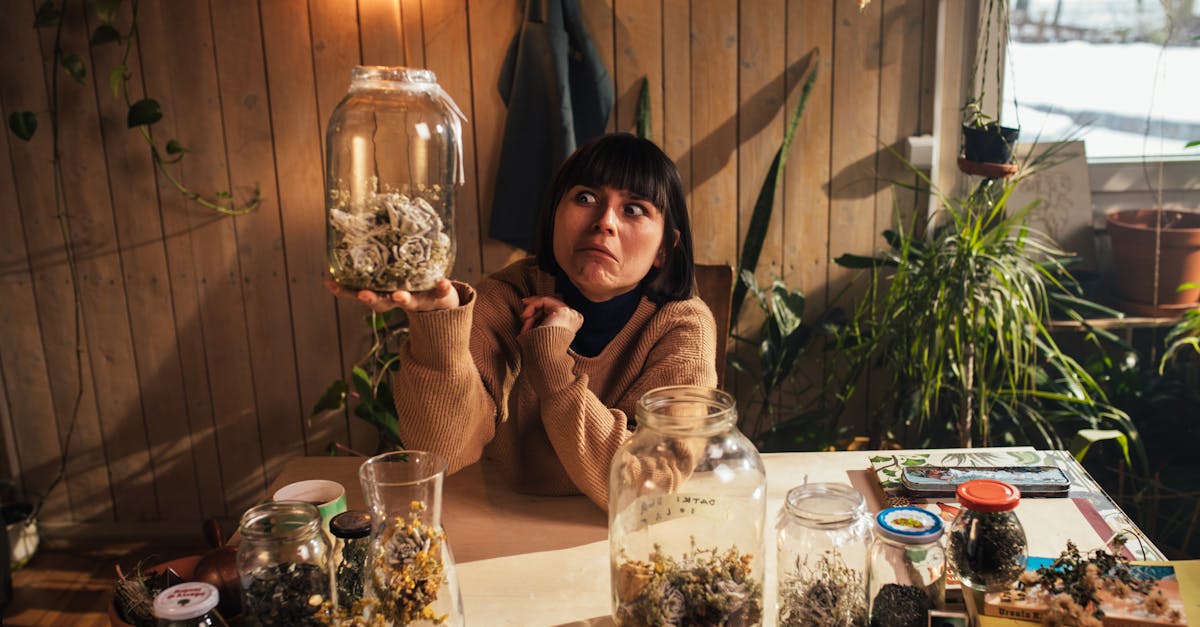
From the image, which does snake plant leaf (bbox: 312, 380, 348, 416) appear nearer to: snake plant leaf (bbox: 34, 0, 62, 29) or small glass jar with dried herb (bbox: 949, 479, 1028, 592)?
snake plant leaf (bbox: 34, 0, 62, 29)

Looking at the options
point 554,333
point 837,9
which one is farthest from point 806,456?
point 837,9

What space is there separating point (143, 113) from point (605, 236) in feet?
5.66

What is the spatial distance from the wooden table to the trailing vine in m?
1.46

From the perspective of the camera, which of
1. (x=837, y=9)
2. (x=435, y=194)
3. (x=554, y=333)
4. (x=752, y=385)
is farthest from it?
(x=752, y=385)

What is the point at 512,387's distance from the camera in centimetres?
164

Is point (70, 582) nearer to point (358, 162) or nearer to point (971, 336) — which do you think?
point (358, 162)

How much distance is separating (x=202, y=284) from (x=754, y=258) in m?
1.64

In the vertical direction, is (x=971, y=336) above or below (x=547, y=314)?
below

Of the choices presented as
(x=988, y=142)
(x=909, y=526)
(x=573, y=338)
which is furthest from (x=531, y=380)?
(x=988, y=142)

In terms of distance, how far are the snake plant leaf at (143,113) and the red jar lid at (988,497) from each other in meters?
2.38

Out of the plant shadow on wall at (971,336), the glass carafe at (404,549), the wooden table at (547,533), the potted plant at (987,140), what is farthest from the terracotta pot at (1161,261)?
the glass carafe at (404,549)

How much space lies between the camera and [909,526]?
1.00 m

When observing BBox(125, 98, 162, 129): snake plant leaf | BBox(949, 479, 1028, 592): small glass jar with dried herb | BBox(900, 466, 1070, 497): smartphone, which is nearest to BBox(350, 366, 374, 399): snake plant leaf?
BBox(125, 98, 162, 129): snake plant leaf

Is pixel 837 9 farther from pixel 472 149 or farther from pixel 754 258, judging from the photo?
pixel 472 149
